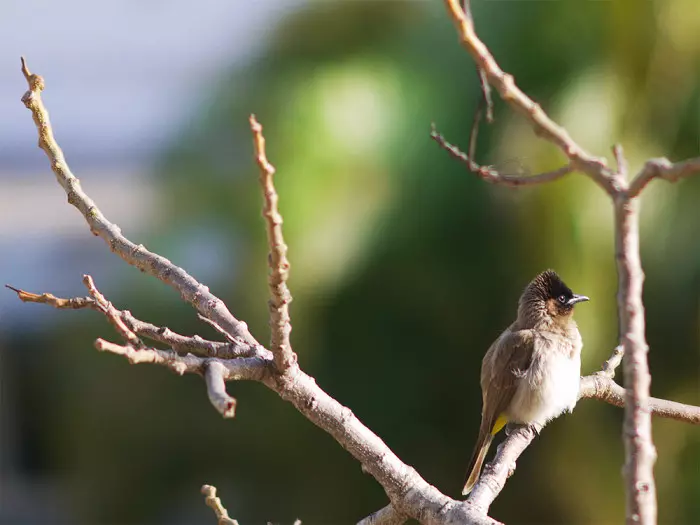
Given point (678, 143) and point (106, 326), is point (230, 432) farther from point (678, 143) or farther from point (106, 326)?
point (678, 143)

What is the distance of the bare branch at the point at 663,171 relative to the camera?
2.35 feet

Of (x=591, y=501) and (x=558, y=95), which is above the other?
(x=558, y=95)

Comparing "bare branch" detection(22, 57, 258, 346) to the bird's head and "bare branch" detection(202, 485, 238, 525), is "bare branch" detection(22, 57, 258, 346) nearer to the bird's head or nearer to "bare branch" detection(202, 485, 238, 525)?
"bare branch" detection(202, 485, 238, 525)

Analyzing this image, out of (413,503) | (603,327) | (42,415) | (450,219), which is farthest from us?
(42,415)

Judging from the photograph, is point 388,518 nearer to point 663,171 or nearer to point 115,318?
point 115,318

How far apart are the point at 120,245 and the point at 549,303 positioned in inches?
54.5

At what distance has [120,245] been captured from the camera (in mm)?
1299

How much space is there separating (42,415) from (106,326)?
2.48 ft

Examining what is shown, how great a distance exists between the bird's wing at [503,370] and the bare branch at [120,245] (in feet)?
3.70

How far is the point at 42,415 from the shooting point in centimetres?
480

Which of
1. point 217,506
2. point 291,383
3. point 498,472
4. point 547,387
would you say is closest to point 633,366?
point 291,383

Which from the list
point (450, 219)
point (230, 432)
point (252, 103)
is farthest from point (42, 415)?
point (450, 219)

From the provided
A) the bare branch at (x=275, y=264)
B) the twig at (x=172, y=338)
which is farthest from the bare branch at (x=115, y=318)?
the bare branch at (x=275, y=264)

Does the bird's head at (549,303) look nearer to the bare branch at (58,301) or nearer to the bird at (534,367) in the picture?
the bird at (534,367)
